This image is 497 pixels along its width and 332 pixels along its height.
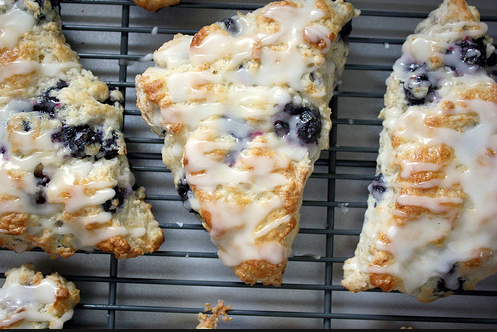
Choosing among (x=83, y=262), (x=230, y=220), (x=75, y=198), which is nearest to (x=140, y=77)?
(x=75, y=198)

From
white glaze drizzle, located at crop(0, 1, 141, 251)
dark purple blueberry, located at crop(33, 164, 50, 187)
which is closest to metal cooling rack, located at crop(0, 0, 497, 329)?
white glaze drizzle, located at crop(0, 1, 141, 251)

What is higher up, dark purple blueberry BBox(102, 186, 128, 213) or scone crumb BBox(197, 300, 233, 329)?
dark purple blueberry BBox(102, 186, 128, 213)

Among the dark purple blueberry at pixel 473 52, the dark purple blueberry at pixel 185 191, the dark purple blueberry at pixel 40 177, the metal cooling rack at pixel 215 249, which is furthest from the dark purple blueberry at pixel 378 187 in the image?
the dark purple blueberry at pixel 40 177

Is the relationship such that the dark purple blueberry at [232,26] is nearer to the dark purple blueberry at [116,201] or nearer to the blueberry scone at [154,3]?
the blueberry scone at [154,3]

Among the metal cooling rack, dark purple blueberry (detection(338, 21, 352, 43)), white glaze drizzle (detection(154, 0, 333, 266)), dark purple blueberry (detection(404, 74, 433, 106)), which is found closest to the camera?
white glaze drizzle (detection(154, 0, 333, 266))

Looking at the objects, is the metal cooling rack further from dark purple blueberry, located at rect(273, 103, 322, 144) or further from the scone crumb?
dark purple blueberry, located at rect(273, 103, 322, 144)

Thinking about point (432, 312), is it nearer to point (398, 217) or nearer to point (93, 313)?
point (398, 217)
